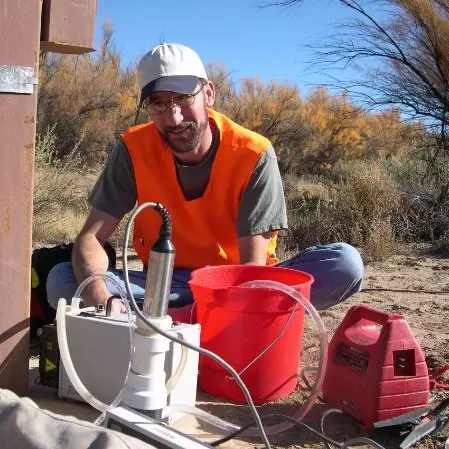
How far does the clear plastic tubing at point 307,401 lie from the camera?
1.90m

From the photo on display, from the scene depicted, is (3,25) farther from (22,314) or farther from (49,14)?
(22,314)

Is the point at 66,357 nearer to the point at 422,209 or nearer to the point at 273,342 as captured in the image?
the point at 273,342

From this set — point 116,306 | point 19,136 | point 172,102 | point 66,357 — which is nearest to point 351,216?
point 172,102

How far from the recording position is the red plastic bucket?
6.86ft

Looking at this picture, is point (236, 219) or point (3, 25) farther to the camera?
point (236, 219)

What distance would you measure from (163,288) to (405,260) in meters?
4.15

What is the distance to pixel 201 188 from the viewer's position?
2699 mm

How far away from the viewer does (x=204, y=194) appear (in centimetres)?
264

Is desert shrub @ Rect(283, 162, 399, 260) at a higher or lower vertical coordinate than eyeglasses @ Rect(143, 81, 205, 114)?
lower

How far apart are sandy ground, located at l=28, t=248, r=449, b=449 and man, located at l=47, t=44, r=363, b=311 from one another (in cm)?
49

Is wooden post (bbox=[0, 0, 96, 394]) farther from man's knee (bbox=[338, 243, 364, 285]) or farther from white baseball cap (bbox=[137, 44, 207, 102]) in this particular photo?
man's knee (bbox=[338, 243, 364, 285])

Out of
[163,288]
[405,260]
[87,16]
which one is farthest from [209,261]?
[405,260]

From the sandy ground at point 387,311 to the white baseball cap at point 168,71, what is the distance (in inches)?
42.2

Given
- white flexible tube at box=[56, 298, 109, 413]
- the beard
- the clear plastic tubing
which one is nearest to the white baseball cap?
the beard
